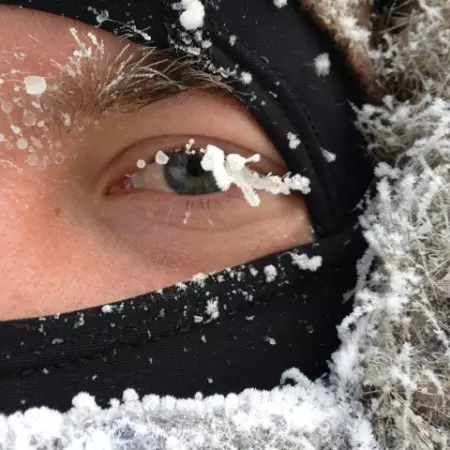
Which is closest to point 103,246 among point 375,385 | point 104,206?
point 104,206

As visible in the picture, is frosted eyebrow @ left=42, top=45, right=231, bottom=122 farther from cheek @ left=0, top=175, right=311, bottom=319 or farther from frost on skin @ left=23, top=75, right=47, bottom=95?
cheek @ left=0, top=175, right=311, bottom=319

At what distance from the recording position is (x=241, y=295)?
1.04m

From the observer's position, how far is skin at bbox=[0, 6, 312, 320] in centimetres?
100

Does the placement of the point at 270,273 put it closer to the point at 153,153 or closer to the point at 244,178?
the point at 244,178

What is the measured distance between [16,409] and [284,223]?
19.9 inches

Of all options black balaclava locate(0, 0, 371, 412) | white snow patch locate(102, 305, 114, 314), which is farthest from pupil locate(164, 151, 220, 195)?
white snow patch locate(102, 305, 114, 314)

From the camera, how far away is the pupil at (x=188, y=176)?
3.68 ft

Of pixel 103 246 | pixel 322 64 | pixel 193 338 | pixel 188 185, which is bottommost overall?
pixel 193 338

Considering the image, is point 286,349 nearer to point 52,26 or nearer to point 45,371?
point 45,371

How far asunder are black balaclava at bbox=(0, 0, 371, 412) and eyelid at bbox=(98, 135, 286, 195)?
0.04 metres

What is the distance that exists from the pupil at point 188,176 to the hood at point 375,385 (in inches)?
11.0

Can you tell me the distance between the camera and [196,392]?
102 centimetres

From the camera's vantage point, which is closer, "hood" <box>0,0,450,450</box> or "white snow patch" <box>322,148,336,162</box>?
"hood" <box>0,0,450,450</box>

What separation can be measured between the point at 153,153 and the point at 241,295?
0.29m
